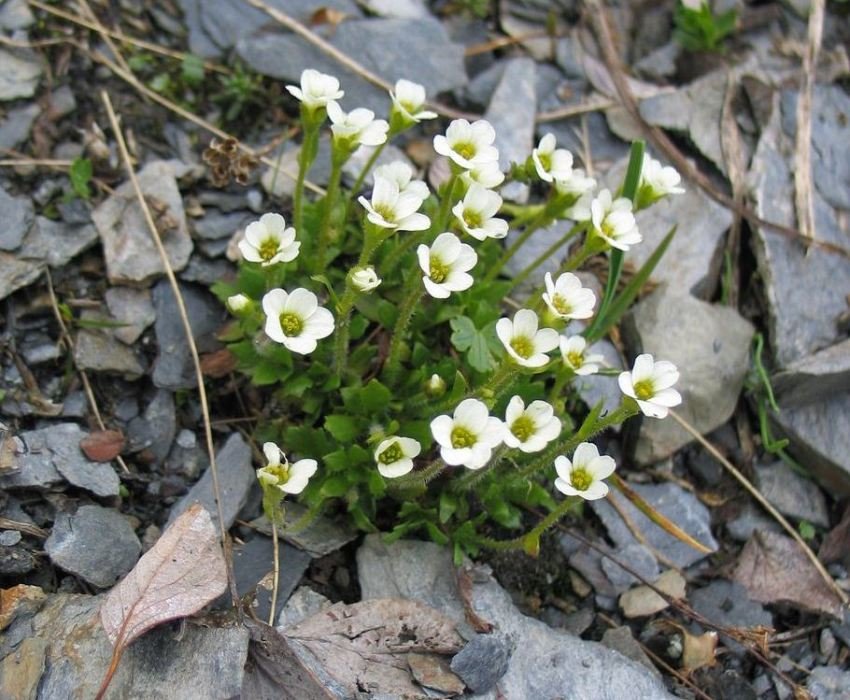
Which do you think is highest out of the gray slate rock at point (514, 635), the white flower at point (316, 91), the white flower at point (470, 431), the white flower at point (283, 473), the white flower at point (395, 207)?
the white flower at point (316, 91)

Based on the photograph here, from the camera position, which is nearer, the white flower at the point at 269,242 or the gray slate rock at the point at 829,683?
the white flower at the point at 269,242

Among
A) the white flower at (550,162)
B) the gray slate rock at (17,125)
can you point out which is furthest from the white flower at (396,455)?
the gray slate rock at (17,125)

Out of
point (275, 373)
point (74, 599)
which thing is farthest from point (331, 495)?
point (74, 599)

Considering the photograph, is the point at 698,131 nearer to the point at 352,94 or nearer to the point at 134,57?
the point at 352,94

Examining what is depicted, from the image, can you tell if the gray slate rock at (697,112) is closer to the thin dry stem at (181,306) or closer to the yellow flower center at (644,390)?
the yellow flower center at (644,390)

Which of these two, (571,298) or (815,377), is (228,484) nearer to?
(571,298)

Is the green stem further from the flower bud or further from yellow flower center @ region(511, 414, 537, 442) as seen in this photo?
yellow flower center @ region(511, 414, 537, 442)
